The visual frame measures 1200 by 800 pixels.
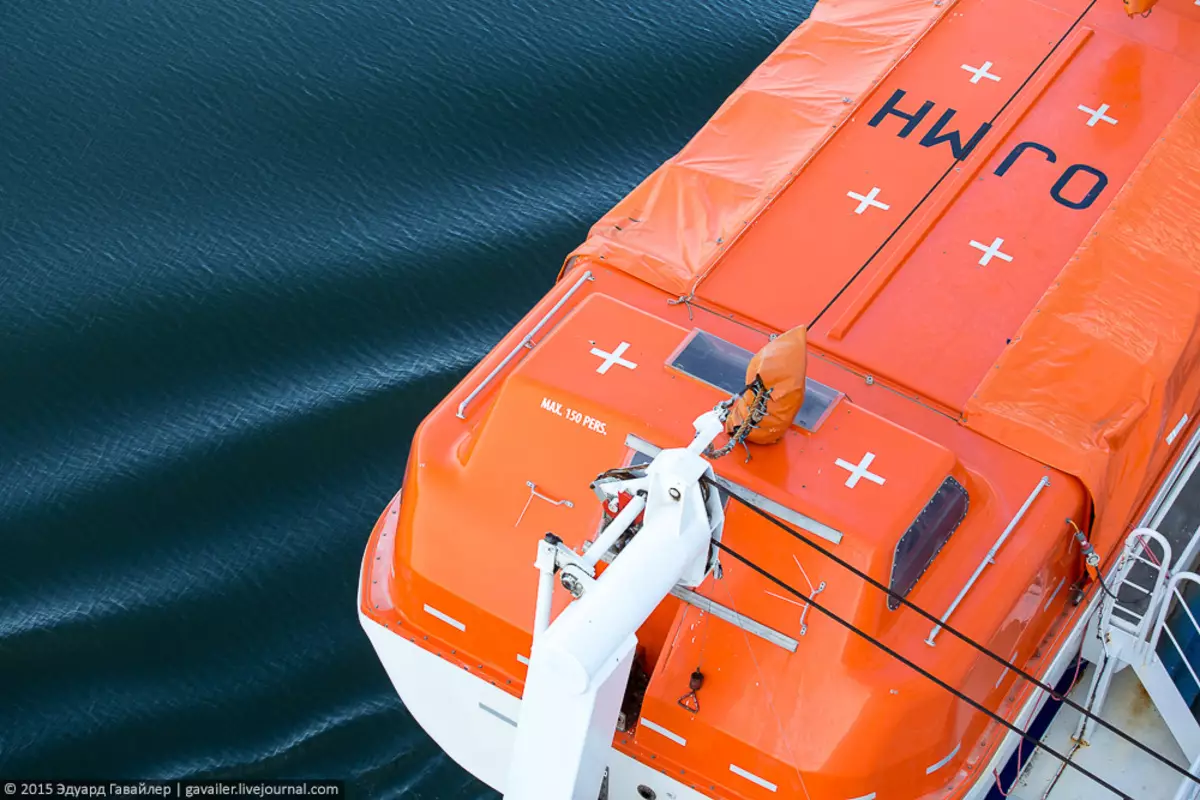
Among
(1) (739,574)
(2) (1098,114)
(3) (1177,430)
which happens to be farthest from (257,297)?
(3) (1177,430)

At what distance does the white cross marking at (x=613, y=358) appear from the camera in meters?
7.82

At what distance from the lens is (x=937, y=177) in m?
9.63

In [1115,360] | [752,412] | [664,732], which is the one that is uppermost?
[1115,360]

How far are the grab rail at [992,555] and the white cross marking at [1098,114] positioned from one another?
3183 mm

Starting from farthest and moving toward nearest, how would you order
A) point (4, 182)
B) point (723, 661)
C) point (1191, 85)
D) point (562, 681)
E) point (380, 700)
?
point (4, 182)
point (1191, 85)
point (380, 700)
point (723, 661)
point (562, 681)

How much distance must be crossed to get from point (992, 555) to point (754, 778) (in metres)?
1.75

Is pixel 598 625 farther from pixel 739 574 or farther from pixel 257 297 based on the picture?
pixel 257 297

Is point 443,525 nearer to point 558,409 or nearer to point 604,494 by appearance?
point 558,409

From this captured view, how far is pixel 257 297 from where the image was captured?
11492mm

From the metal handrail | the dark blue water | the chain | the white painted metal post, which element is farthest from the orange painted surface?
the dark blue water

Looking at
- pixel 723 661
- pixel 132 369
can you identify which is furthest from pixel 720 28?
pixel 723 661

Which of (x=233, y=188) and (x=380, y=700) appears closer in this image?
(x=380, y=700)

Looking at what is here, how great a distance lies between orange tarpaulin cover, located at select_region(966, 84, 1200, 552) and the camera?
826 centimetres

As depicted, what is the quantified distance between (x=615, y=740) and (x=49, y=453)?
5.24 meters
